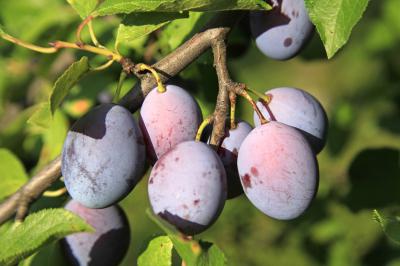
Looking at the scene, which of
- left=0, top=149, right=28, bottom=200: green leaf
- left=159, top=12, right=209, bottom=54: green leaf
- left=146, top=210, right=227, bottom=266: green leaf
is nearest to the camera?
left=146, top=210, right=227, bottom=266: green leaf

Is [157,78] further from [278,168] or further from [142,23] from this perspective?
[278,168]

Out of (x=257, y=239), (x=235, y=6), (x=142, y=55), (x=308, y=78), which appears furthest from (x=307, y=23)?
(x=308, y=78)

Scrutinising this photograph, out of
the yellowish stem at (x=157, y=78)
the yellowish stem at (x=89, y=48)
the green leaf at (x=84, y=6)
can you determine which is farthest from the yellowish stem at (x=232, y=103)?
the green leaf at (x=84, y=6)

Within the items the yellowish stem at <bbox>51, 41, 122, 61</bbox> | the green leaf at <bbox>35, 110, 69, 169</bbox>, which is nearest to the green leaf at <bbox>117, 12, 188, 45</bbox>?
the yellowish stem at <bbox>51, 41, 122, 61</bbox>

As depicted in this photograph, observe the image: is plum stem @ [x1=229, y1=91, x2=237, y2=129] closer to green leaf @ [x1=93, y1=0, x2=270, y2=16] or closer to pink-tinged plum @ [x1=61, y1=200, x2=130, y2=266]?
green leaf @ [x1=93, y1=0, x2=270, y2=16]

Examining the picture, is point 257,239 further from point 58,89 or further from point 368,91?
point 58,89

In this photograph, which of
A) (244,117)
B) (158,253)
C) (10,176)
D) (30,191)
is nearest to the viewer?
(158,253)

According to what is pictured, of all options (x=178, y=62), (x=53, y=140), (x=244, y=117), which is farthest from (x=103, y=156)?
(x=244, y=117)

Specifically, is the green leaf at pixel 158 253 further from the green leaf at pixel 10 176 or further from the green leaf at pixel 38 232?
the green leaf at pixel 10 176
